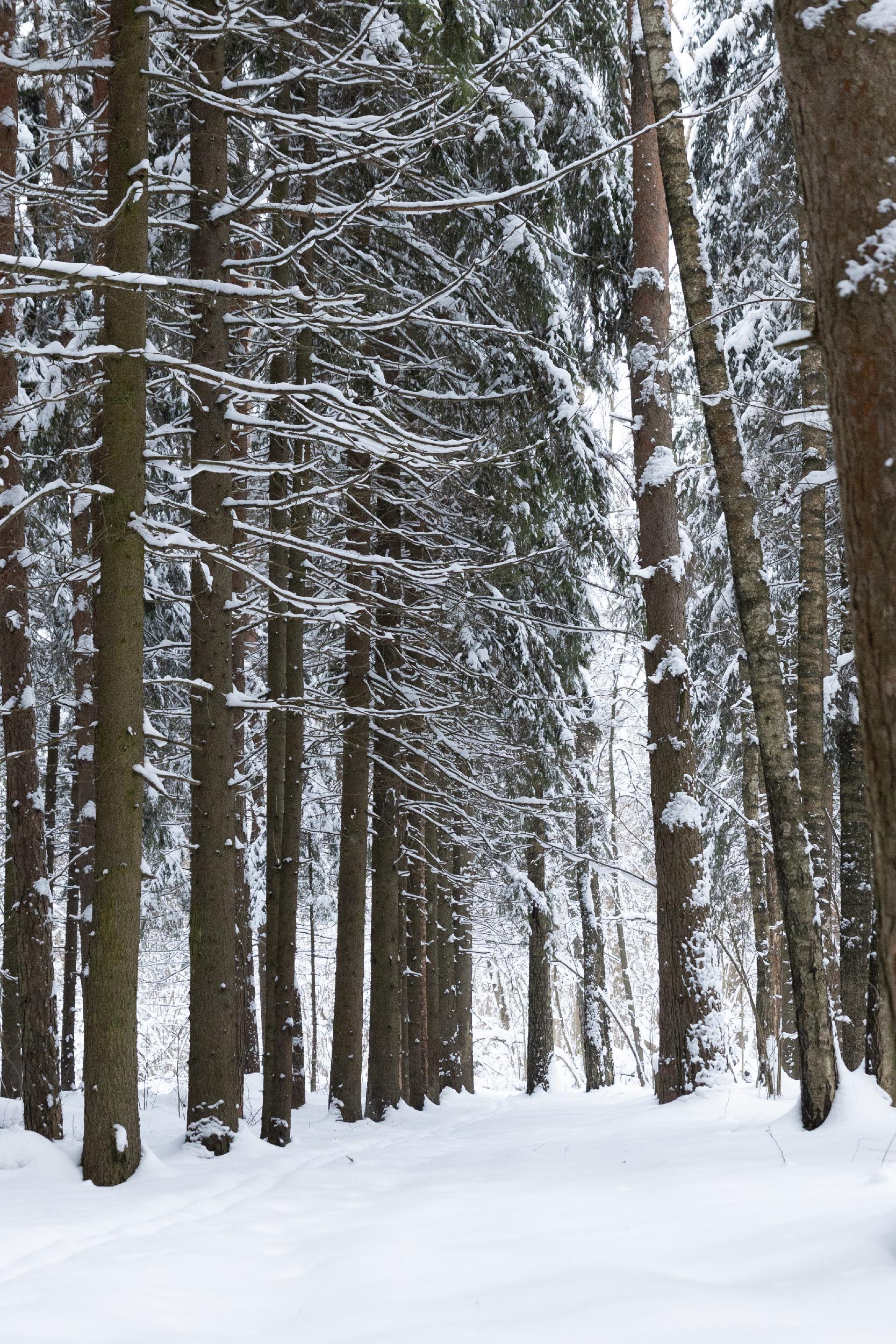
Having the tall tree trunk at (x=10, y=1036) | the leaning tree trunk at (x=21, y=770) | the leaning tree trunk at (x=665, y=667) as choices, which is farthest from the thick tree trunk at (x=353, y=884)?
the tall tree trunk at (x=10, y=1036)

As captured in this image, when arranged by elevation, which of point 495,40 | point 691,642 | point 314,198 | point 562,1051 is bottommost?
point 562,1051

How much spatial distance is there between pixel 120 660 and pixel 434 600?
536 centimetres

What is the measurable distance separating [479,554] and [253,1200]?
7702mm

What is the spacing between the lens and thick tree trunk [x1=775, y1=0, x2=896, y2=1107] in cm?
275

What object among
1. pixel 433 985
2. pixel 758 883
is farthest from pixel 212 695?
pixel 433 985

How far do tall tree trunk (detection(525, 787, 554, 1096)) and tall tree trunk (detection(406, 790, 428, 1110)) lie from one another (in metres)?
2.11

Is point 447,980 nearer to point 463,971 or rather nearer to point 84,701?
point 463,971

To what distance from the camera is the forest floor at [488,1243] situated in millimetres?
3127

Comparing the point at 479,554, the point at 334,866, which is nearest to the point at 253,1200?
the point at 479,554

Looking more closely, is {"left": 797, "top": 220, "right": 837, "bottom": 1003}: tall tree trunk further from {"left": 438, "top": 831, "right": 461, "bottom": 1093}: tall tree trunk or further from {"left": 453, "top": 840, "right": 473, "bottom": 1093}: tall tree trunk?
{"left": 453, "top": 840, "right": 473, "bottom": 1093}: tall tree trunk

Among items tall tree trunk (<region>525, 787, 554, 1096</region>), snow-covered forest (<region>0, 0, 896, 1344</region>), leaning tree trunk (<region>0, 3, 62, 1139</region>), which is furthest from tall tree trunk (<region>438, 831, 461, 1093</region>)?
leaning tree trunk (<region>0, 3, 62, 1139</region>)

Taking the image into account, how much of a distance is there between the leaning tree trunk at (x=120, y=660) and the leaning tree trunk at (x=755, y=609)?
3.29m

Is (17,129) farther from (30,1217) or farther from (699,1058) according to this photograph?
(699,1058)

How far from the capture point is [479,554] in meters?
12.1
